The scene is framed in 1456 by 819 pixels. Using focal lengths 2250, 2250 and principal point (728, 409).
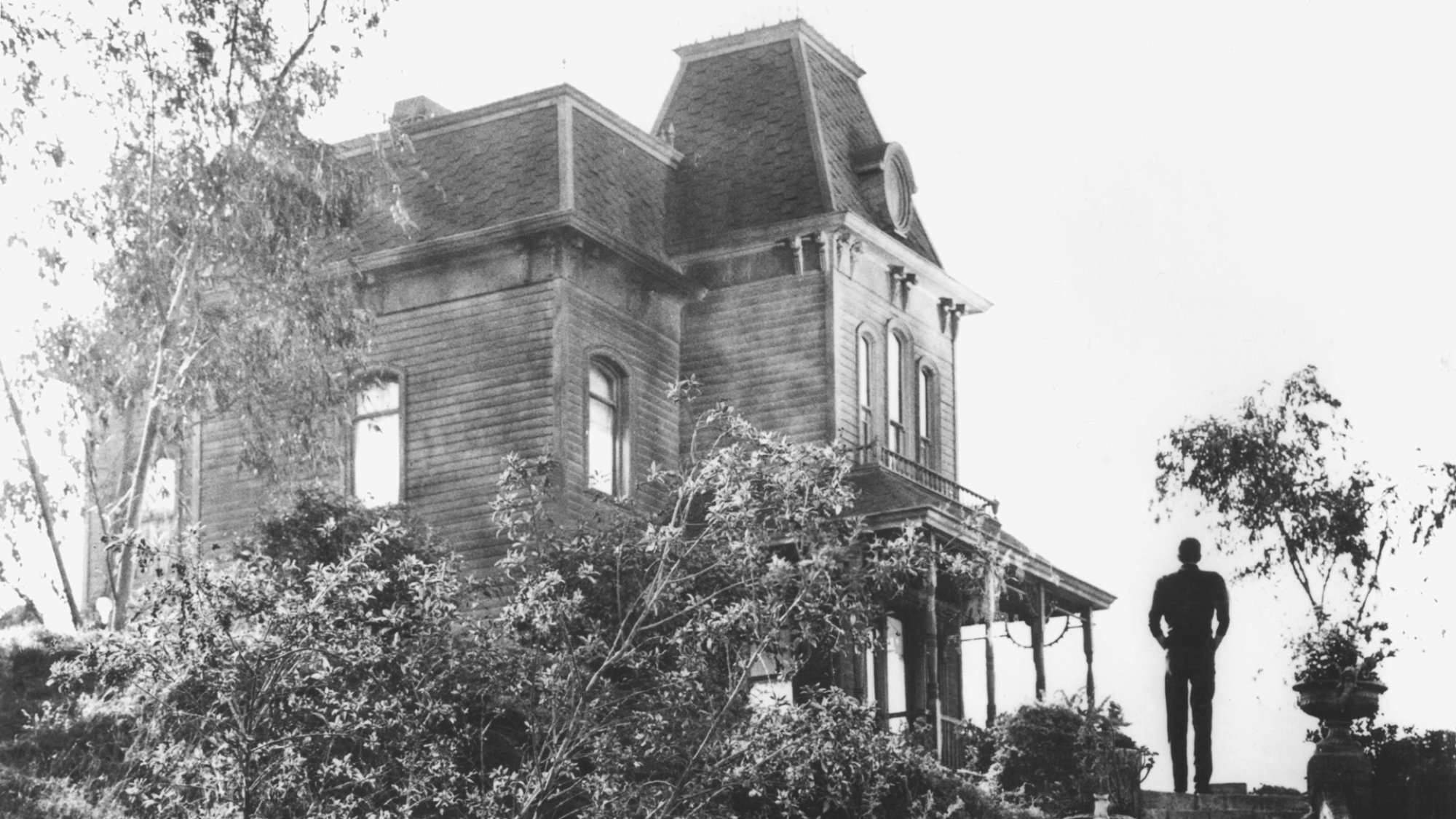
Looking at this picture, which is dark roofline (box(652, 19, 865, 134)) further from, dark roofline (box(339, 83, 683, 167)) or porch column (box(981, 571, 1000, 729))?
porch column (box(981, 571, 1000, 729))

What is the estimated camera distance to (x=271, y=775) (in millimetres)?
16625

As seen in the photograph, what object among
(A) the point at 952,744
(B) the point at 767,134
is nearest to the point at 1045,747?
(A) the point at 952,744

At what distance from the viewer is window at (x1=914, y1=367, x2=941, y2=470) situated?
32.7m

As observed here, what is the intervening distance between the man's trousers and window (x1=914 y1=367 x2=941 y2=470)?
1403 centimetres

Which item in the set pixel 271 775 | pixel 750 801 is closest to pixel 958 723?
pixel 750 801

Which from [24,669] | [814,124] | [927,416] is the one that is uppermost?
[814,124]

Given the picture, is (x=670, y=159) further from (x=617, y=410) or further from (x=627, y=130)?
(x=617, y=410)

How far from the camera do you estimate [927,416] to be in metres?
33.2

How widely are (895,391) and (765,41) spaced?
5574 mm

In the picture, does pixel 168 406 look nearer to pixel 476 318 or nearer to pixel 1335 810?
pixel 476 318

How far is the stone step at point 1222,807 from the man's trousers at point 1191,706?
123 mm

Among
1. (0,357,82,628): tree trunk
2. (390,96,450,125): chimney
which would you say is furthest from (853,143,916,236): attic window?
(0,357,82,628): tree trunk

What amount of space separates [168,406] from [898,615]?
10.4 meters

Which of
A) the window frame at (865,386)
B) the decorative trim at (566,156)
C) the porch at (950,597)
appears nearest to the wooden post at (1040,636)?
the porch at (950,597)
